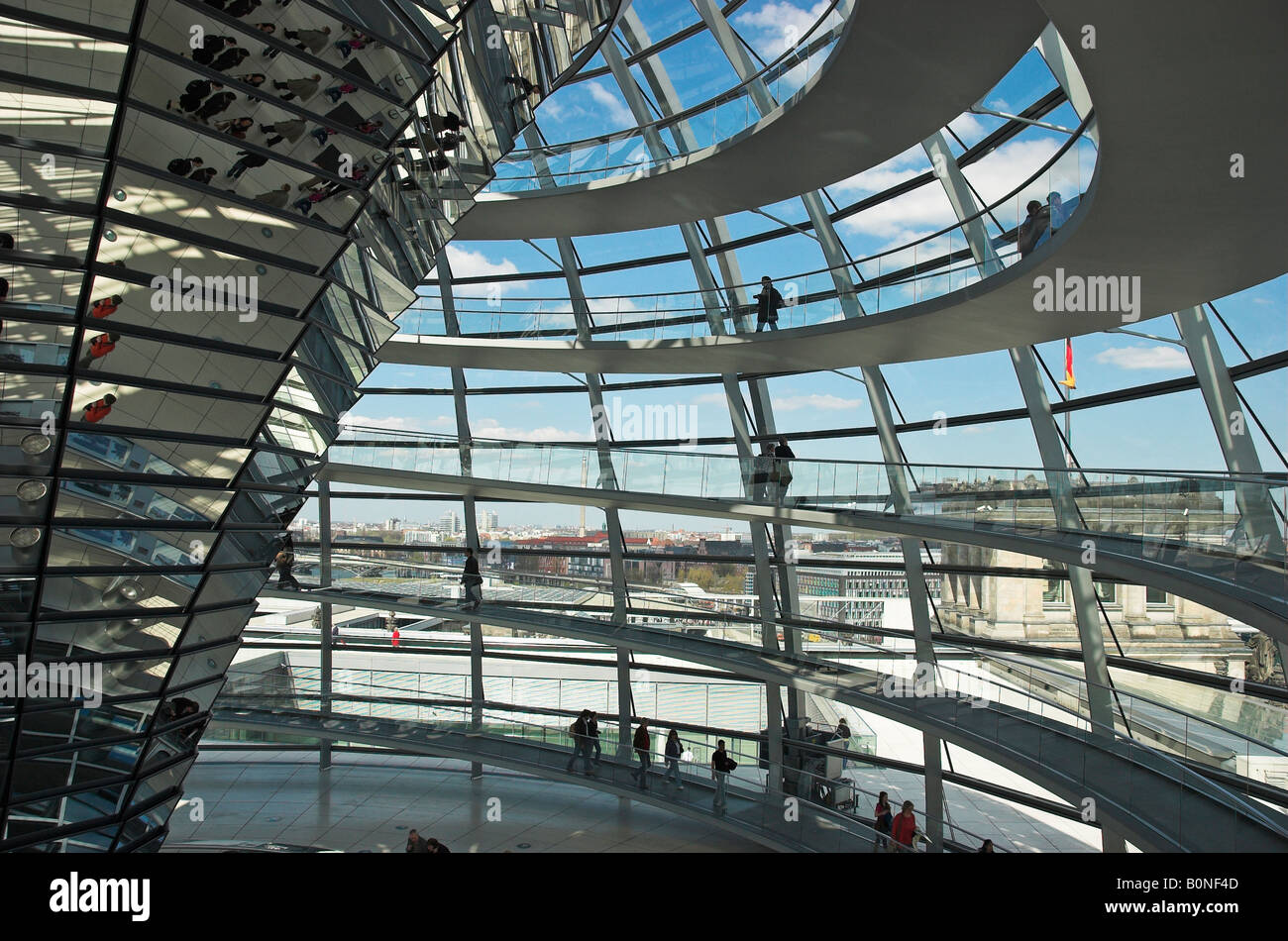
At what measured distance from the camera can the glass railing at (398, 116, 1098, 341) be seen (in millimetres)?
11617

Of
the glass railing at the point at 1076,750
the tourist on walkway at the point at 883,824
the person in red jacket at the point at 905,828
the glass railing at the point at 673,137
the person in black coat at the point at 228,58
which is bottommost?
the tourist on walkway at the point at 883,824

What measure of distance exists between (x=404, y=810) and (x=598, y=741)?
16.7ft

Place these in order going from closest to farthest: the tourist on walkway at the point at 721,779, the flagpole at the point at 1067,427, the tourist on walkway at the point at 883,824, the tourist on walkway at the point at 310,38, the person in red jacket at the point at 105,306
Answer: the tourist on walkway at the point at 310,38 → the person in red jacket at the point at 105,306 → the tourist on walkway at the point at 883,824 → the flagpole at the point at 1067,427 → the tourist on walkway at the point at 721,779

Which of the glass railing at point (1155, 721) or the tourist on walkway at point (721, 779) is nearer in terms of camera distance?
the glass railing at point (1155, 721)

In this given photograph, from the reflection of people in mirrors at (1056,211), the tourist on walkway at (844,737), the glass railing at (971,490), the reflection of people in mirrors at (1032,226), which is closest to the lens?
the glass railing at (971,490)

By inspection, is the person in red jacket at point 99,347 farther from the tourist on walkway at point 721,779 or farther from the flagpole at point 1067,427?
the flagpole at point 1067,427

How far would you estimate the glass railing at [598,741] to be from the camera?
1878cm

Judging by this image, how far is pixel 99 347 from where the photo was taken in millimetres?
8969

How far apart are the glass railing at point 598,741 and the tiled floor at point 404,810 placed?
131 cm

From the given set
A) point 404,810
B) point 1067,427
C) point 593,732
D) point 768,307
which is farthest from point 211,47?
point 404,810

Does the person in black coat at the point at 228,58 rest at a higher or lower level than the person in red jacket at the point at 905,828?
higher

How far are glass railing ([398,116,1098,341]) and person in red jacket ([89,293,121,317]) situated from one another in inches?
383

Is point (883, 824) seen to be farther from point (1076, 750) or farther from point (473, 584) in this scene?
point (473, 584)

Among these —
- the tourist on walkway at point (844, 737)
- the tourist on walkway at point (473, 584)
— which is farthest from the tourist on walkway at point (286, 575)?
the tourist on walkway at point (844, 737)
